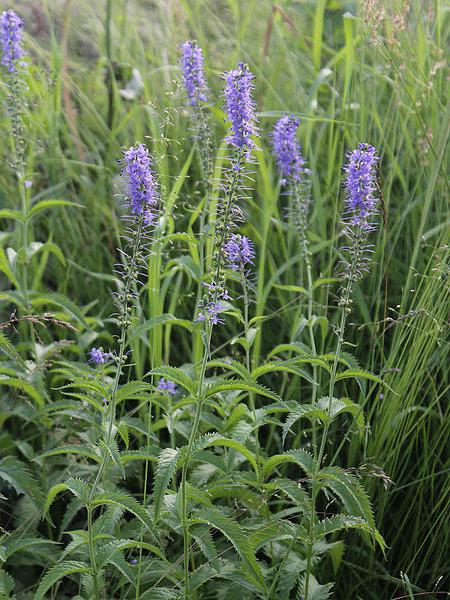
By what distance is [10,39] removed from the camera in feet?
10.3

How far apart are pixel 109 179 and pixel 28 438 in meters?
1.35

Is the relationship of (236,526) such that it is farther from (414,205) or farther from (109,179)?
(109,179)

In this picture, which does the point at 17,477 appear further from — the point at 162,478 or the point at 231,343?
the point at 231,343

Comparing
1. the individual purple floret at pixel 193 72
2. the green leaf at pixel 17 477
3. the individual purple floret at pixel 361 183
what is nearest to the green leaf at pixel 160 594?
the green leaf at pixel 17 477

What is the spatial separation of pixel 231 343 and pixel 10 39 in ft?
4.77

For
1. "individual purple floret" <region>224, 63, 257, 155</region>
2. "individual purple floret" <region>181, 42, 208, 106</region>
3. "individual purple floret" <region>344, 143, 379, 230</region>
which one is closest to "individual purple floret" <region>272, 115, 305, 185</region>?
"individual purple floret" <region>181, 42, 208, 106</region>

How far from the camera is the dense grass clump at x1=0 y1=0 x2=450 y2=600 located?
2.34m

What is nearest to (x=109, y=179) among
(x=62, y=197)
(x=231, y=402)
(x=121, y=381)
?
(x=62, y=197)

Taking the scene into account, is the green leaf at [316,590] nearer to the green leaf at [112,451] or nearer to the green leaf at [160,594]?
the green leaf at [160,594]

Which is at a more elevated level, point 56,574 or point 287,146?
point 287,146

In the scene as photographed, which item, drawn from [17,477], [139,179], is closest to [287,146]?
[139,179]

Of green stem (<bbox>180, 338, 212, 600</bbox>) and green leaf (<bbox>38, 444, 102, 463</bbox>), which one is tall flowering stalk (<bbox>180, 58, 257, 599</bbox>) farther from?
green leaf (<bbox>38, 444, 102, 463</bbox>)

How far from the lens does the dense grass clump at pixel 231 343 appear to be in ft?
7.66

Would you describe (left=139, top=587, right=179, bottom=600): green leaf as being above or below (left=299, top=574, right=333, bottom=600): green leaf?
above
